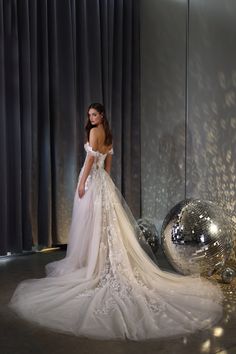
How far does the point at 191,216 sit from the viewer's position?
3.58 metres

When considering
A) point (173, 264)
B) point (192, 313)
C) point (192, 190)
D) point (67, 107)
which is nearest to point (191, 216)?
point (173, 264)

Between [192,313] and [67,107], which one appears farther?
[67,107]

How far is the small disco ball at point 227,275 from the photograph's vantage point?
351cm

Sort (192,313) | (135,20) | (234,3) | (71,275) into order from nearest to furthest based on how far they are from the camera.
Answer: (192,313) → (71,275) → (234,3) → (135,20)

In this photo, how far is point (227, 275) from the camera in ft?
11.5

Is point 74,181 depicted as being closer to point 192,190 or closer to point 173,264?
point 192,190

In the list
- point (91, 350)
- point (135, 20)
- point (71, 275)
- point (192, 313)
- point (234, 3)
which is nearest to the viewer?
point (91, 350)

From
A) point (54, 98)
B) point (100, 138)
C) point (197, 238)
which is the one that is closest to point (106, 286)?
point (197, 238)

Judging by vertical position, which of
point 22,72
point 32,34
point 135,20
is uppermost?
point 135,20

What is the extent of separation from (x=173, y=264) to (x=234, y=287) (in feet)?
1.69

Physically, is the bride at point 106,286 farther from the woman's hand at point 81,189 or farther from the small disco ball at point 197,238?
the small disco ball at point 197,238

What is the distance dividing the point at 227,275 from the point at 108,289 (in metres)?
1.02

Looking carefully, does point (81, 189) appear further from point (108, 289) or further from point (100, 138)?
point (108, 289)

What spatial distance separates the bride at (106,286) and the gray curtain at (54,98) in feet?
2.84
